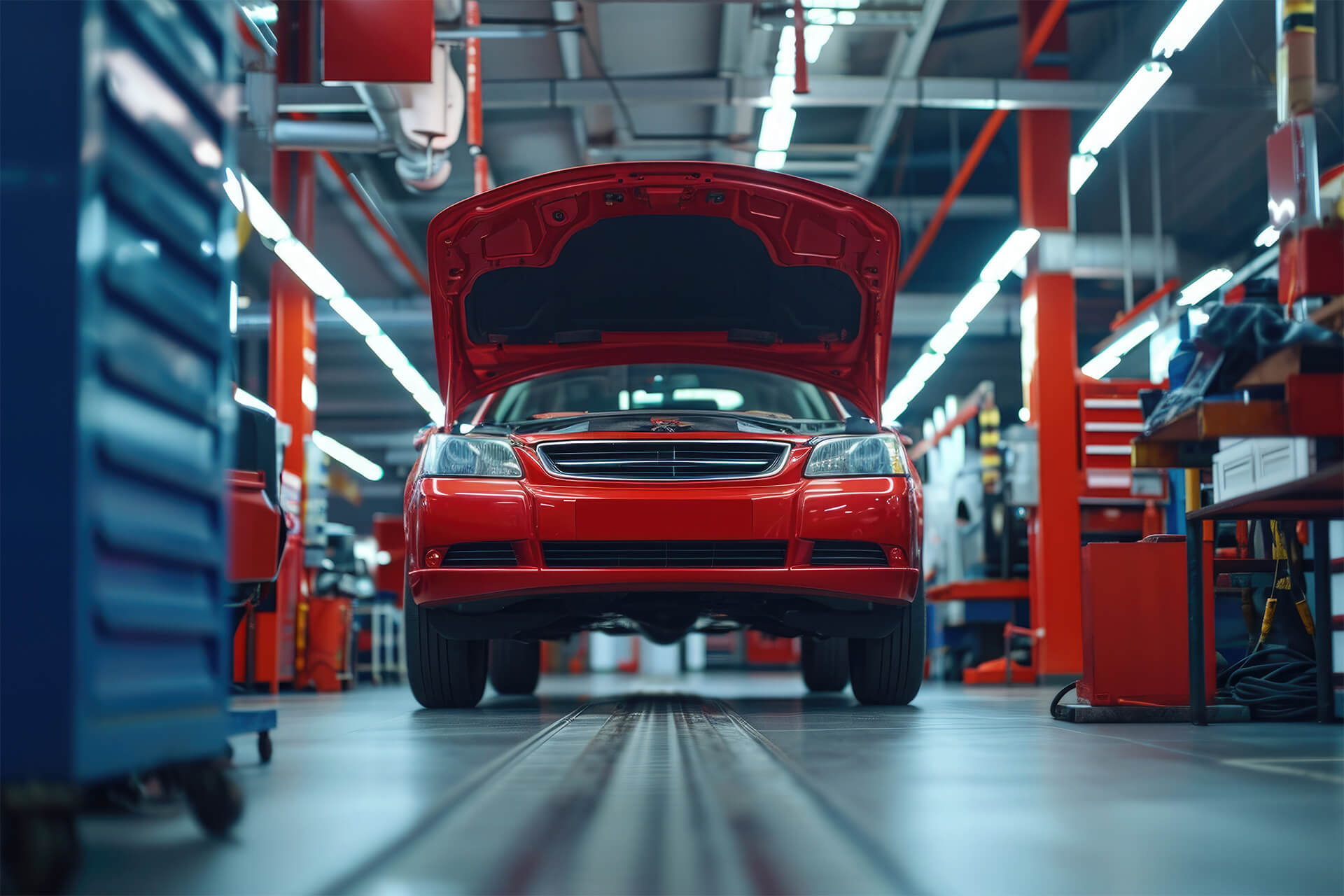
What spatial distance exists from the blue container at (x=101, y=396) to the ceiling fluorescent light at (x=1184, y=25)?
641 centimetres

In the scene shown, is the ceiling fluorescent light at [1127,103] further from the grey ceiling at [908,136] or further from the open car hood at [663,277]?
the open car hood at [663,277]

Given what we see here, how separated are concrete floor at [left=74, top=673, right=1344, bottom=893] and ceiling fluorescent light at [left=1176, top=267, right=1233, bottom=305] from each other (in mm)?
7101

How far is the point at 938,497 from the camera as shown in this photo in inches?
464

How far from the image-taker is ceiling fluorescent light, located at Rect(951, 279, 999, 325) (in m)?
11.0

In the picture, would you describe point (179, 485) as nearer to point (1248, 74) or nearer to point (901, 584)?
point (901, 584)

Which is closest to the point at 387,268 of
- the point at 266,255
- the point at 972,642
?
the point at 266,255

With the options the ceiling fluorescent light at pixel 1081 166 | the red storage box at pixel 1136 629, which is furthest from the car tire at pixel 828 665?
the ceiling fluorescent light at pixel 1081 166

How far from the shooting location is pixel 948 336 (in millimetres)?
12938

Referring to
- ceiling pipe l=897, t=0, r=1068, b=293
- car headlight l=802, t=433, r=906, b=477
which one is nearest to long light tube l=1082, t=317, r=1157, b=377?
ceiling pipe l=897, t=0, r=1068, b=293

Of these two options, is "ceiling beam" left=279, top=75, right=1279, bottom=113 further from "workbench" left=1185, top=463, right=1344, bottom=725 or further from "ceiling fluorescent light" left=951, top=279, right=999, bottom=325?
"workbench" left=1185, top=463, right=1344, bottom=725

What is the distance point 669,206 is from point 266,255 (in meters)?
10.5

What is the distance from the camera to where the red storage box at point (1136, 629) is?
154 inches

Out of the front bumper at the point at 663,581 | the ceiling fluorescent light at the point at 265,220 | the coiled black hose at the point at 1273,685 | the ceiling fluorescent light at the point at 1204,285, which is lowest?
the coiled black hose at the point at 1273,685

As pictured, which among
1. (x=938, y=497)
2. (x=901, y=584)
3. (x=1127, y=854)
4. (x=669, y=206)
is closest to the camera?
(x=1127, y=854)
